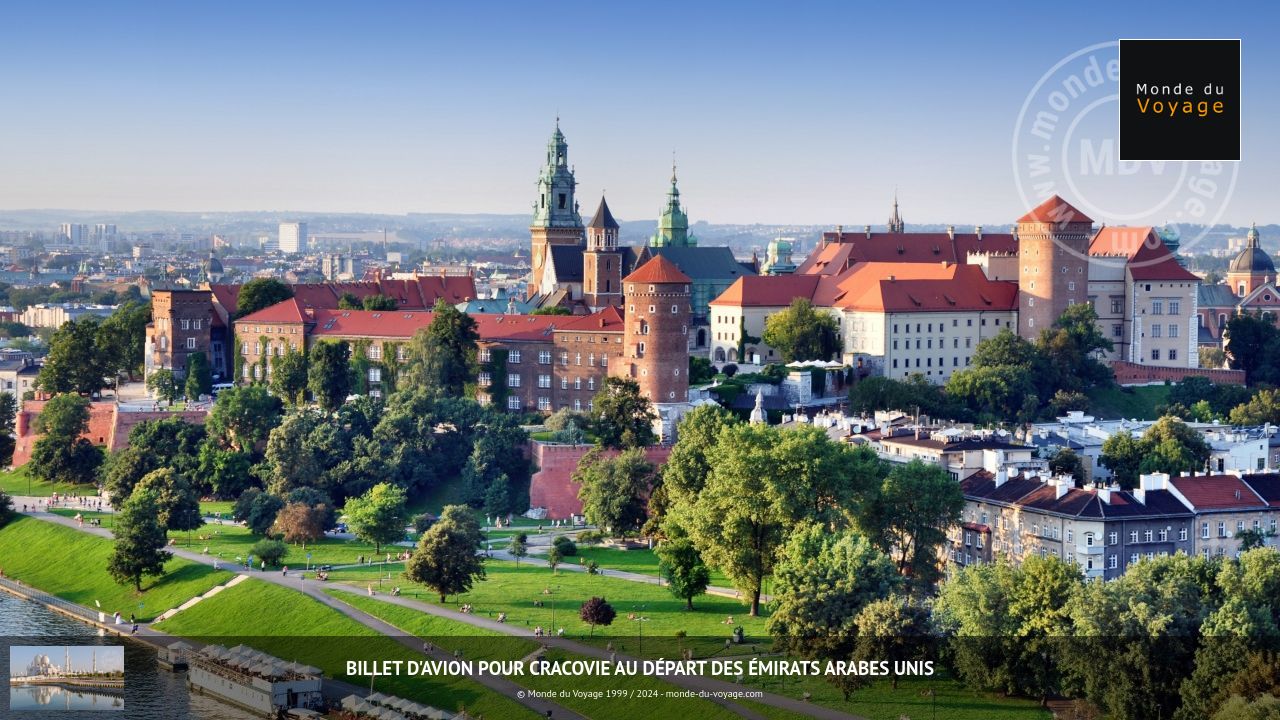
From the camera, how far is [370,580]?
6400 centimetres

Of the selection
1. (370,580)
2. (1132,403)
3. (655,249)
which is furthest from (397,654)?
(655,249)

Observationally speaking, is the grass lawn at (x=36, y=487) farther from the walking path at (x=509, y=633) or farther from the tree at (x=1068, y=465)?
the tree at (x=1068, y=465)

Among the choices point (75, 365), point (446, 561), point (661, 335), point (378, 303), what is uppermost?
point (378, 303)

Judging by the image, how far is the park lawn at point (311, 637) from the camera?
53.4m

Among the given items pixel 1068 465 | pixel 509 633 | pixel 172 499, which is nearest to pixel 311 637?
pixel 509 633

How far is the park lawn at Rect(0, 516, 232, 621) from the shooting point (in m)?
66.1

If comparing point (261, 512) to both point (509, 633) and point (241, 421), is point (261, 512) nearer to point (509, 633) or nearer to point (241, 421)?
point (241, 421)

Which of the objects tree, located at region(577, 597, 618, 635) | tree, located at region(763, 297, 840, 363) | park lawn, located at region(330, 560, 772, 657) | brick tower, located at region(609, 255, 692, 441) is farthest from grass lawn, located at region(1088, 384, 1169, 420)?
tree, located at region(577, 597, 618, 635)

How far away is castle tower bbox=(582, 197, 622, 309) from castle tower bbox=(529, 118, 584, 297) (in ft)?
28.5

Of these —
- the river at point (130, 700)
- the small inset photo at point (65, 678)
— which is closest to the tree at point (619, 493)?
the river at point (130, 700)

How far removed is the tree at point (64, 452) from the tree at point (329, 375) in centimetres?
961

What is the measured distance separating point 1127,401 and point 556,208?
1548 inches

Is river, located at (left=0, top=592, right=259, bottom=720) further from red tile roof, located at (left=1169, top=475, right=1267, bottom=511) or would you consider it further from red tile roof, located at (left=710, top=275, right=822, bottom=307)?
red tile roof, located at (left=710, top=275, right=822, bottom=307)

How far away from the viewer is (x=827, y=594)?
51.9 metres
